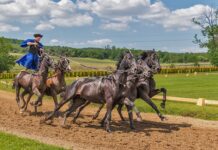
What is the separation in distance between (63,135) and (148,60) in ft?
14.8

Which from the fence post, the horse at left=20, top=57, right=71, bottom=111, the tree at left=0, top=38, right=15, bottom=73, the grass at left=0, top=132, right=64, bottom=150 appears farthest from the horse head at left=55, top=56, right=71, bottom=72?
the tree at left=0, top=38, right=15, bottom=73

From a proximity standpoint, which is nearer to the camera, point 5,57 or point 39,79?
point 39,79

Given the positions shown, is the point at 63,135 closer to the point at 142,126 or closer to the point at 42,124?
the point at 42,124

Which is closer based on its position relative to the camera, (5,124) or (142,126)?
(5,124)

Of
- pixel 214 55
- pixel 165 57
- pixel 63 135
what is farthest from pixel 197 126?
pixel 165 57

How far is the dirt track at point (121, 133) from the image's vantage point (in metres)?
10.2

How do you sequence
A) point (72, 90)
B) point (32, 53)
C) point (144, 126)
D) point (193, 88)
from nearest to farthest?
point (72, 90)
point (144, 126)
point (32, 53)
point (193, 88)

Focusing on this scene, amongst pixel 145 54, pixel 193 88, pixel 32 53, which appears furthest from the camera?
pixel 193 88

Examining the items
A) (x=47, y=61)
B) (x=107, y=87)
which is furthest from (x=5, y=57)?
(x=107, y=87)

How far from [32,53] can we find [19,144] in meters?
8.26

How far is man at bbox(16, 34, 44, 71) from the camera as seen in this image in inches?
643

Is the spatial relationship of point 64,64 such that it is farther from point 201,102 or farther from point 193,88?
point 193,88

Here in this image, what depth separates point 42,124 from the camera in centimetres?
1343

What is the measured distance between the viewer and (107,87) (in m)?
12.3
